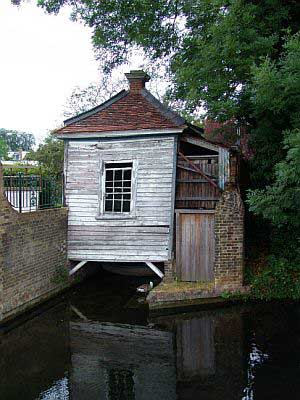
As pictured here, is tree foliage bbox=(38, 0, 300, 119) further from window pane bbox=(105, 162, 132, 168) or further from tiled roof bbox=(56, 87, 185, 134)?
window pane bbox=(105, 162, 132, 168)

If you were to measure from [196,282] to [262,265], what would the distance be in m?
2.23

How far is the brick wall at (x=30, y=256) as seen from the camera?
8.74 m

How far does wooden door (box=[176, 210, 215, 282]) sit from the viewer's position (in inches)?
424

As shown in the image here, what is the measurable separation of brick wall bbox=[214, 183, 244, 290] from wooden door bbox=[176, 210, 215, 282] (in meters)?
0.46

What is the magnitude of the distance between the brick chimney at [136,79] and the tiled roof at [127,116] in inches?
3.0

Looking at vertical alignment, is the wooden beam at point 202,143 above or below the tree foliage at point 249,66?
below

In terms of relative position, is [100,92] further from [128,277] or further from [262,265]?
[262,265]

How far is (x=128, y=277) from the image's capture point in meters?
13.4

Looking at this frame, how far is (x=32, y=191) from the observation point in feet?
33.9

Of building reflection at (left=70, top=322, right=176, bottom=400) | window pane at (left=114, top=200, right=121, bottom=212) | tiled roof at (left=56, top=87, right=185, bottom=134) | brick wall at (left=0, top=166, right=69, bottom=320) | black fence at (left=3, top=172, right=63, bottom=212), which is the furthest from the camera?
window pane at (left=114, top=200, right=121, bottom=212)

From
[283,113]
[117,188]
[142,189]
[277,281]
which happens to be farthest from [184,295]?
[283,113]

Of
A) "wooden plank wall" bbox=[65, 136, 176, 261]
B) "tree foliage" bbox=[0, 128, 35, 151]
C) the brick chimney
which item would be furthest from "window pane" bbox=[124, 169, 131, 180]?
"tree foliage" bbox=[0, 128, 35, 151]

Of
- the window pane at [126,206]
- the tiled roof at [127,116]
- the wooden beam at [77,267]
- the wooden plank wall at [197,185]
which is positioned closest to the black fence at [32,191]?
the tiled roof at [127,116]

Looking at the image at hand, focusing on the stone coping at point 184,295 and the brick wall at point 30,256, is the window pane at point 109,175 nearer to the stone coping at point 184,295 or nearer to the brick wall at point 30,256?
the brick wall at point 30,256
